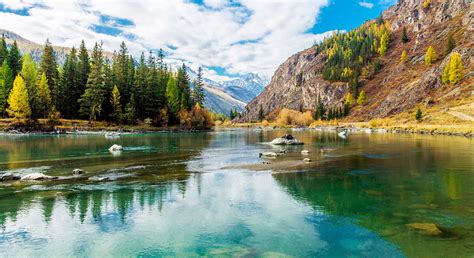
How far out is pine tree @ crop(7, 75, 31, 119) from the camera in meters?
99.9

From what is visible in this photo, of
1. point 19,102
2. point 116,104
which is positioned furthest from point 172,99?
point 19,102

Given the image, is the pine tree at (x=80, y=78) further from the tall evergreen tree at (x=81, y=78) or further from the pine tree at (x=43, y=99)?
the pine tree at (x=43, y=99)

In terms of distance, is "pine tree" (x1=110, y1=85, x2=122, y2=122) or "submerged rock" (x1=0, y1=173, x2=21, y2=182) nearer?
"submerged rock" (x1=0, y1=173, x2=21, y2=182)

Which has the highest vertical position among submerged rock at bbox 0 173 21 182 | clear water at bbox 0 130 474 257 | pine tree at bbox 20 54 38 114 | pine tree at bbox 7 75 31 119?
pine tree at bbox 20 54 38 114

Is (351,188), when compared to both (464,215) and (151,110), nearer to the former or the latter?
(464,215)

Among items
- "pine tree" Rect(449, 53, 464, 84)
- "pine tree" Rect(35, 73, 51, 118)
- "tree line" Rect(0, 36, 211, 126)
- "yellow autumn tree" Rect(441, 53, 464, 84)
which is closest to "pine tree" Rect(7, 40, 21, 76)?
"tree line" Rect(0, 36, 211, 126)

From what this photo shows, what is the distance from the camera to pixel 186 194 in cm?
2561

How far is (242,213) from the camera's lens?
68.3 ft

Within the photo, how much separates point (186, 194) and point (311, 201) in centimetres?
968

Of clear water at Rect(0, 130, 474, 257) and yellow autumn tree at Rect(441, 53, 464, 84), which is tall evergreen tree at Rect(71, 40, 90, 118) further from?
yellow autumn tree at Rect(441, 53, 464, 84)

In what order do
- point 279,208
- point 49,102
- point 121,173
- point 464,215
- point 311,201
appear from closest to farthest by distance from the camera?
point 464,215
point 279,208
point 311,201
point 121,173
point 49,102

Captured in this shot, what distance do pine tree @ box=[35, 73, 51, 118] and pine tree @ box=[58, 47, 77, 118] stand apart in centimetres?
737

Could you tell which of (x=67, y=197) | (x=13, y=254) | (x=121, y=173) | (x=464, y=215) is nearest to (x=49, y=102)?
(x=121, y=173)

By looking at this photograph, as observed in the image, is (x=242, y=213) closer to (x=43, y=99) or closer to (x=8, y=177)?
(x=8, y=177)
